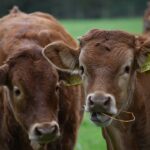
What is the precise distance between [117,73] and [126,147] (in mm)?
1191

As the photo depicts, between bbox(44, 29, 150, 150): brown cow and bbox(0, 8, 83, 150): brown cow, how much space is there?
275 millimetres

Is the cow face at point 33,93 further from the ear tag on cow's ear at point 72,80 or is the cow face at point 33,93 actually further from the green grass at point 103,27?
the green grass at point 103,27

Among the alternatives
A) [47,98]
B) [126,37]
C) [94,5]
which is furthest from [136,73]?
[94,5]

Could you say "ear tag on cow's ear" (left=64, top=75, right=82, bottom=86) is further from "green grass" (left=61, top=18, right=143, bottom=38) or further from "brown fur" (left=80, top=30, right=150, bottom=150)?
"green grass" (left=61, top=18, right=143, bottom=38)

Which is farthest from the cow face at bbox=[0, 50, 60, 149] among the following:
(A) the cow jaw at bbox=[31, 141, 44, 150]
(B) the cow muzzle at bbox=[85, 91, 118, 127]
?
(B) the cow muzzle at bbox=[85, 91, 118, 127]

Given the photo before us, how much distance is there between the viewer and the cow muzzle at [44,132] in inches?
309

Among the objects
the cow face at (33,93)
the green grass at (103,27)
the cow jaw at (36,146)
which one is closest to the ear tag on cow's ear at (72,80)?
the cow face at (33,93)

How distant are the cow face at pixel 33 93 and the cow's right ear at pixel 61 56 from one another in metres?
0.10

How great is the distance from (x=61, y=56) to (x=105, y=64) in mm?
823

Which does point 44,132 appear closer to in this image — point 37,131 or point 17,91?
point 37,131

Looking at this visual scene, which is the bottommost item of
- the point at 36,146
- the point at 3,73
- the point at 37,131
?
the point at 36,146

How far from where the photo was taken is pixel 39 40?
29.3ft

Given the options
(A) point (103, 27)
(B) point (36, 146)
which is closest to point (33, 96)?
(B) point (36, 146)

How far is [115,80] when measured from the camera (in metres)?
7.70
